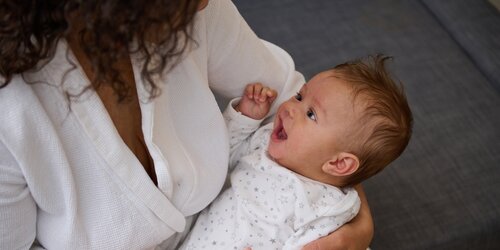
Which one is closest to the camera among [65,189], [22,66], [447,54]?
[22,66]

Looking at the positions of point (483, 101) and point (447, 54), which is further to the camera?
point (447, 54)

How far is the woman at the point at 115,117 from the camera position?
2.30ft

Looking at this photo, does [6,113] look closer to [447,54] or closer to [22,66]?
[22,66]

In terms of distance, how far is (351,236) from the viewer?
1.10 m

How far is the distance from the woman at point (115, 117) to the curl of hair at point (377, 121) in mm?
143

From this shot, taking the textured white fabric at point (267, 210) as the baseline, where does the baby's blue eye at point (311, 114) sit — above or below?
above

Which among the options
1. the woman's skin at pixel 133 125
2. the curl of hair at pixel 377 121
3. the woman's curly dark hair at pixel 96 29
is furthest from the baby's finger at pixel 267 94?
the woman's curly dark hair at pixel 96 29

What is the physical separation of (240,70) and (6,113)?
450 millimetres

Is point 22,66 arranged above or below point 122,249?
above

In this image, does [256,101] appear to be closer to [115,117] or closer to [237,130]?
[237,130]

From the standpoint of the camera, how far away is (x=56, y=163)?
818mm

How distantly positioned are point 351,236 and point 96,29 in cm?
64

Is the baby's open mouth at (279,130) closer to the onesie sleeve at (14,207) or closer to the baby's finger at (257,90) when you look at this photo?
the baby's finger at (257,90)

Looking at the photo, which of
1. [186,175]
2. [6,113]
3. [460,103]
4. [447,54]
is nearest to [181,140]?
[186,175]
